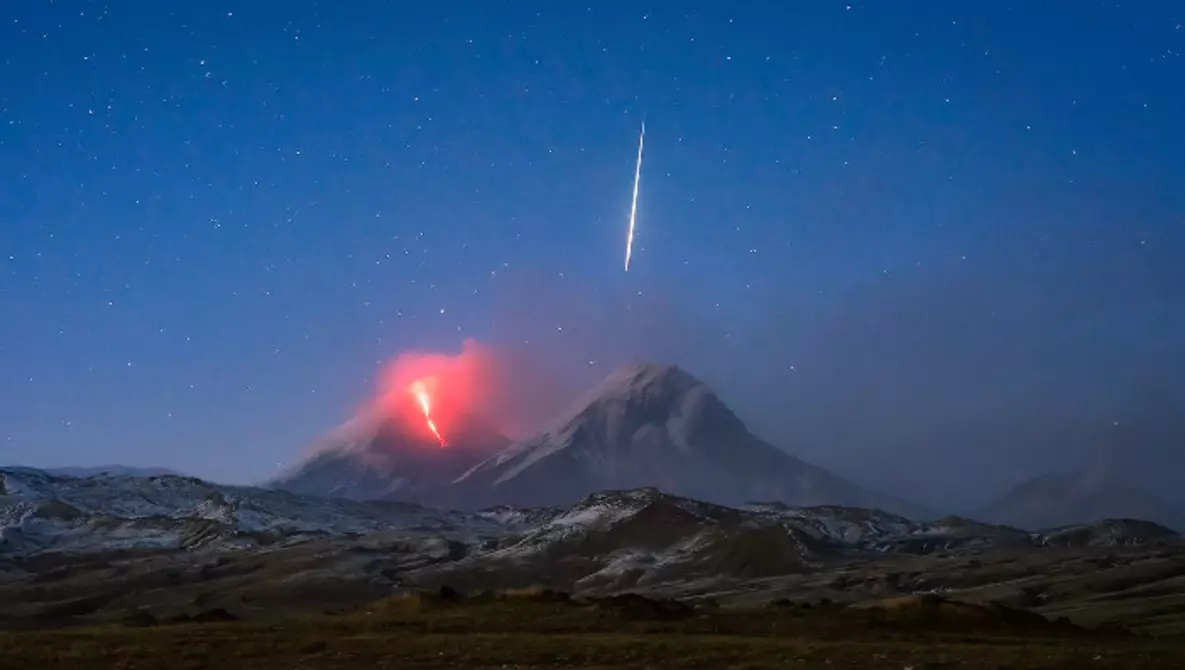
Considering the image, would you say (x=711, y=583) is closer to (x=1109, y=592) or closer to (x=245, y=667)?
(x=1109, y=592)

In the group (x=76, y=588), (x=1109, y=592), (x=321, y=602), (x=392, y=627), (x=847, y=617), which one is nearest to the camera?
(x=392, y=627)

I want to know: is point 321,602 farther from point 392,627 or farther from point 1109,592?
point 392,627

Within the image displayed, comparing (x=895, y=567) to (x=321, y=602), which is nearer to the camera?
(x=321, y=602)

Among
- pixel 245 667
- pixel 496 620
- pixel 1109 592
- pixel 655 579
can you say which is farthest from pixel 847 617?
pixel 655 579

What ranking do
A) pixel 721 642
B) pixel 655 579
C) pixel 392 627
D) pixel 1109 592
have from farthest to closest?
pixel 655 579 < pixel 1109 592 < pixel 392 627 < pixel 721 642

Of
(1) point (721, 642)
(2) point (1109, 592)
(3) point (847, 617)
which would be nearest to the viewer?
(1) point (721, 642)

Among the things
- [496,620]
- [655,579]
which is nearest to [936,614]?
[496,620]
